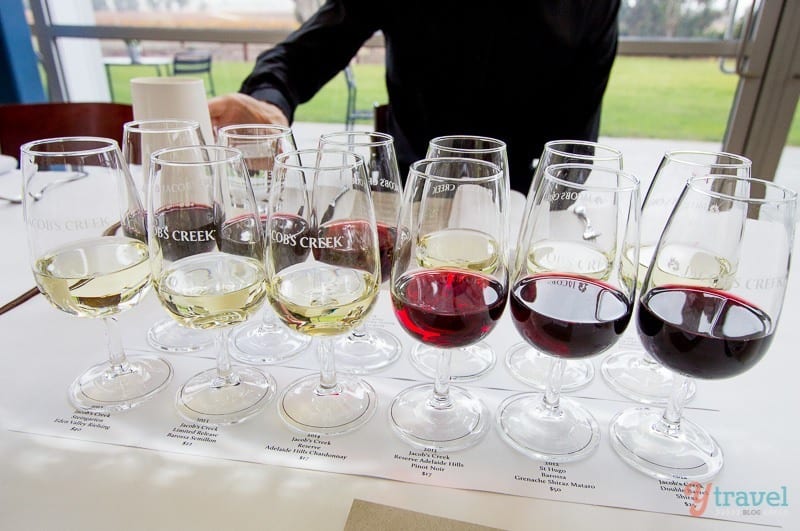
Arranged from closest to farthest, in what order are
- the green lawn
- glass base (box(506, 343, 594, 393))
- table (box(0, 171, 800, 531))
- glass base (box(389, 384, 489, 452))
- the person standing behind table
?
1. table (box(0, 171, 800, 531))
2. glass base (box(389, 384, 489, 452))
3. glass base (box(506, 343, 594, 393))
4. the person standing behind table
5. the green lawn

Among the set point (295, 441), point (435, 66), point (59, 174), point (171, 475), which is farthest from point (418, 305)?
point (435, 66)

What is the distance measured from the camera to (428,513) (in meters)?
0.54

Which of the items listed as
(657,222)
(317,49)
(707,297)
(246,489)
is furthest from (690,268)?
(317,49)

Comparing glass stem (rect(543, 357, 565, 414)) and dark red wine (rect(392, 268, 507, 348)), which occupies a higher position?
dark red wine (rect(392, 268, 507, 348))

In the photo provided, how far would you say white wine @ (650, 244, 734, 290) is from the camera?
61cm

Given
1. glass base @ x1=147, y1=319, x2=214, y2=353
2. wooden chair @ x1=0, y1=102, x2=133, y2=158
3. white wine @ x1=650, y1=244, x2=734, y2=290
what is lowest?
glass base @ x1=147, y1=319, x2=214, y2=353

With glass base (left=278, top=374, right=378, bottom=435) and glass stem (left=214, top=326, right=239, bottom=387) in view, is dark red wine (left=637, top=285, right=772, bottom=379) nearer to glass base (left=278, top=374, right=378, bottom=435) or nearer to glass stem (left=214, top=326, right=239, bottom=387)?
glass base (left=278, top=374, right=378, bottom=435)

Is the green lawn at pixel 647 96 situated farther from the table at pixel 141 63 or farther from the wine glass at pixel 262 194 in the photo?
the wine glass at pixel 262 194

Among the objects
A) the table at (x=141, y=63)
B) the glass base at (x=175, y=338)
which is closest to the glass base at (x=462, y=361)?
the glass base at (x=175, y=338)

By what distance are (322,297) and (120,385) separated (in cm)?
32

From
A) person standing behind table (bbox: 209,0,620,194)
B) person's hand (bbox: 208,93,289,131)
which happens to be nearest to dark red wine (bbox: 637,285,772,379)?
person's hand (bbox: 208,93,289,131)

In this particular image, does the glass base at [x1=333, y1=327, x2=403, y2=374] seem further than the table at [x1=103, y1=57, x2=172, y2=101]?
No

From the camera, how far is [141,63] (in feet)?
12.7

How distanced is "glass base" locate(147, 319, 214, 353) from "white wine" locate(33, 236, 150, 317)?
146 millimetres
